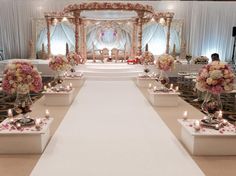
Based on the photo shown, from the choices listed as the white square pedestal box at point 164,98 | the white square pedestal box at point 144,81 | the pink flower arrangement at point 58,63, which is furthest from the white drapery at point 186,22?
the white square pedestal box at point 164,98

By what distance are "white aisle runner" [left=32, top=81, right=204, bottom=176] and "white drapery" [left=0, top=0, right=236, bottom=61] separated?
1169 centimetres

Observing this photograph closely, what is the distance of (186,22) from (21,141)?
1512 cm

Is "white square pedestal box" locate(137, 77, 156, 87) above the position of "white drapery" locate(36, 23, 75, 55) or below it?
below

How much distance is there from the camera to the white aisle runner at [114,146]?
3396 millimetres

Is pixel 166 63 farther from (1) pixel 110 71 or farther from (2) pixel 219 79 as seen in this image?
(1) pixel 110 71

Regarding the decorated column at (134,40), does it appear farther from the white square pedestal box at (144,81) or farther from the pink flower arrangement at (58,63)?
the pink flower arrangement at (58,63)

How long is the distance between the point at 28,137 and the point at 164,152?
1965 millimetres

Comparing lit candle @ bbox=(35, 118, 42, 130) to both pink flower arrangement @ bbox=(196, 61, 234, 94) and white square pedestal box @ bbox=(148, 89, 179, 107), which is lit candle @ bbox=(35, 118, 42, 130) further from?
white square pedestal box @ bbox=(148, 89, 179, 107)

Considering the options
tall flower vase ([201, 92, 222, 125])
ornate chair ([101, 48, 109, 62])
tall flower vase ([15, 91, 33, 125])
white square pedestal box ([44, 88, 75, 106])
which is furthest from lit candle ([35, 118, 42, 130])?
ornate chair ([101, 48, 109, 62])

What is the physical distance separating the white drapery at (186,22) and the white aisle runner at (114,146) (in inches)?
460

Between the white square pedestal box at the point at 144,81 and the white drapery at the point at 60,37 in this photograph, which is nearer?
the white square pedestal box at the point at 144,81

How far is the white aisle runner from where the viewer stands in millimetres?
3396

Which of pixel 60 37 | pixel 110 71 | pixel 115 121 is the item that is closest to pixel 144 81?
pixel 110 71

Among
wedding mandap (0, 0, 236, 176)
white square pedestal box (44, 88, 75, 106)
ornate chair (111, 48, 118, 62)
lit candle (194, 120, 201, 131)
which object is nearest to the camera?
wedding mandap (0, 0, 236, 176)
